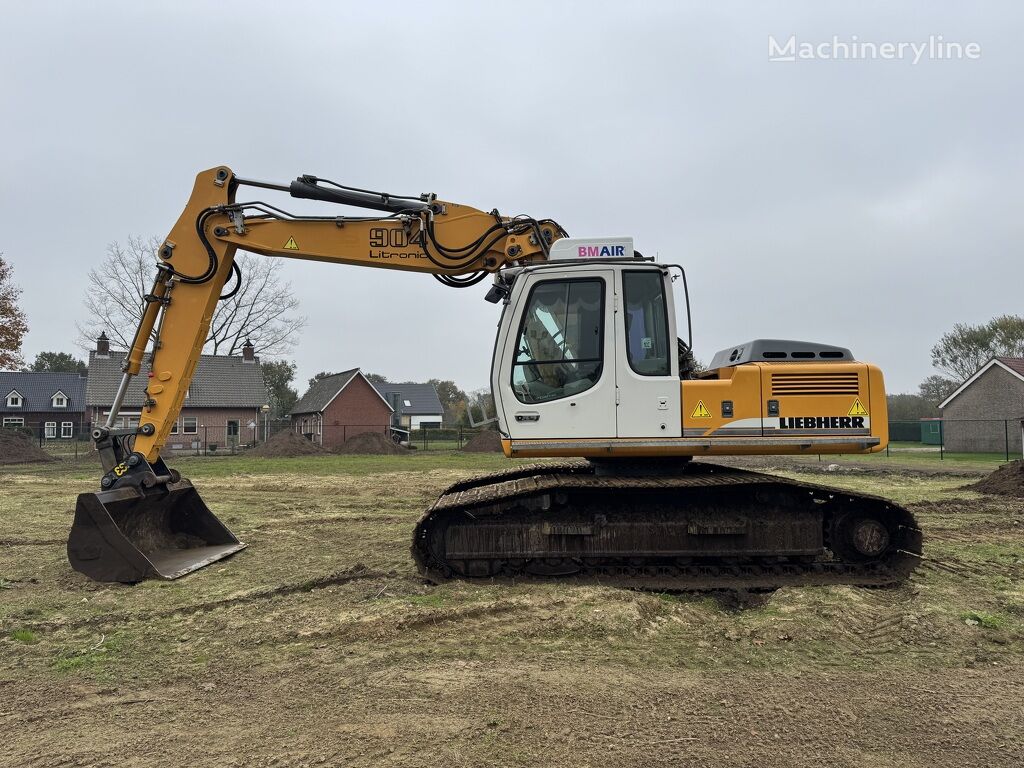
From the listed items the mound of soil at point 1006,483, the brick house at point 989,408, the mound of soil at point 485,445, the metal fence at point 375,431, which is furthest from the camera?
the metal fence at point 375,431

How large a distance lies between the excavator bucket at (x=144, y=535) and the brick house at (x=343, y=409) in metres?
36.7

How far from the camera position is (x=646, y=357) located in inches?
243

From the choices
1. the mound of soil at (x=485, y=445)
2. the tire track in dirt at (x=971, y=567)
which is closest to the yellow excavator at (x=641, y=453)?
the tire track in dirt at (x=971, y=567)

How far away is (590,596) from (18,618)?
4.55 m

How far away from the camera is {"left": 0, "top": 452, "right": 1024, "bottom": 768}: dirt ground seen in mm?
3350

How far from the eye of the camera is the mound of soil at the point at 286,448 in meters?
33.8

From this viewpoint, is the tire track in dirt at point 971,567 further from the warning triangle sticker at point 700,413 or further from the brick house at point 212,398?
the brick house at point 212,398

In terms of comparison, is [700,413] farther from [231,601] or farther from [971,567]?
[231,601]

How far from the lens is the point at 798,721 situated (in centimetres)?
362

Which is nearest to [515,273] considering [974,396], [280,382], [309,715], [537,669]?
[537,669]

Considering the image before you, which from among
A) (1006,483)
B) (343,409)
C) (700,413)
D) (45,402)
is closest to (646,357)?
(700,413)

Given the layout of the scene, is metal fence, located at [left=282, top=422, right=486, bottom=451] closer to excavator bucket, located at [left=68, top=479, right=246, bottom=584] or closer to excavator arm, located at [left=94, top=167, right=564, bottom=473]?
excavator bucket, located at [left=68, top=479, right=246, bottom=584]

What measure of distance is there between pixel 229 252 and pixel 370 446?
2932cm

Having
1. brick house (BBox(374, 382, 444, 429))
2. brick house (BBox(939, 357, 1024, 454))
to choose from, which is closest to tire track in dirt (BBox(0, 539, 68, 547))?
brick house (BBox(939, 357, 1024, 454))
